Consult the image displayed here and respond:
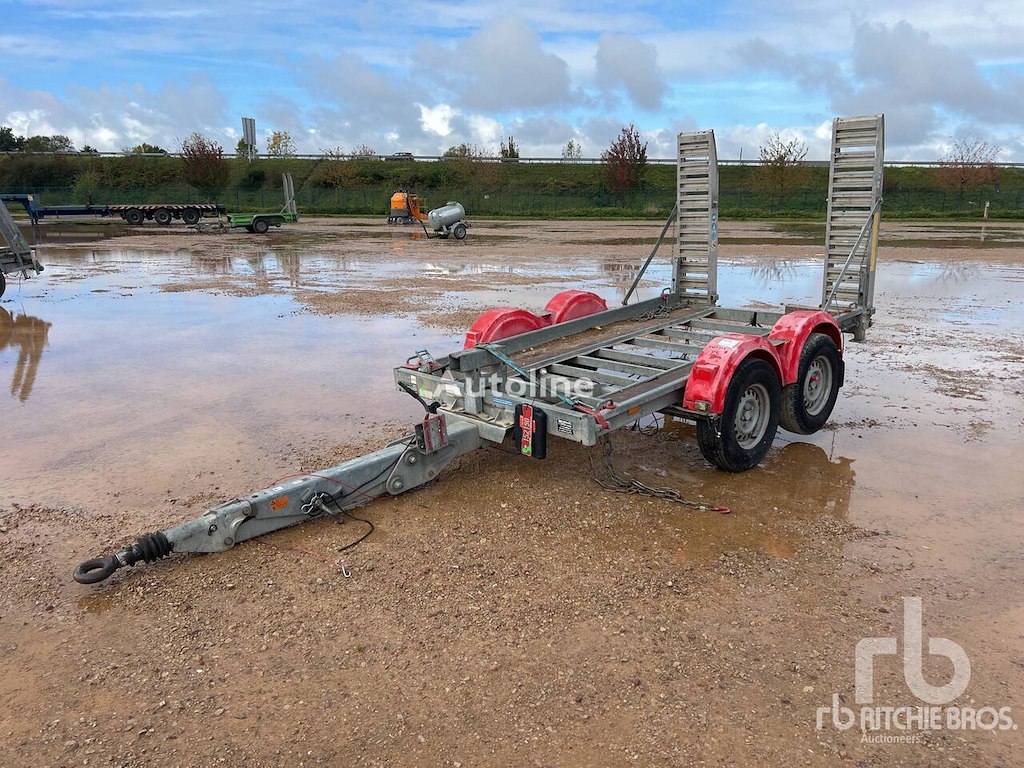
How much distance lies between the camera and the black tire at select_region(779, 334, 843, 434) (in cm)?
603

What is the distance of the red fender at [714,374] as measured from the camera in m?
5.02

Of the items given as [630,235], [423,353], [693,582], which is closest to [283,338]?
[423,353]

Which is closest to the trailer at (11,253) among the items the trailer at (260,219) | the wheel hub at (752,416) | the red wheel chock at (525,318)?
the red wheel chock at (525,318)

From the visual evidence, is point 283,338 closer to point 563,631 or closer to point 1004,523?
point 563,631

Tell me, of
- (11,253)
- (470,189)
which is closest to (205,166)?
(470,189)

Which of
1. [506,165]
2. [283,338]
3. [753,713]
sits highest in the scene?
[506,165]

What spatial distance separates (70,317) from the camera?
40.7 feet

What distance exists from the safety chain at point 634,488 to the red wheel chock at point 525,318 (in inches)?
61.7

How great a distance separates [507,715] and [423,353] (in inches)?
110

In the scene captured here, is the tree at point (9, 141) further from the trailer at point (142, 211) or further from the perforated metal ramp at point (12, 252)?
the perforated metal ramp at point (12, 252)

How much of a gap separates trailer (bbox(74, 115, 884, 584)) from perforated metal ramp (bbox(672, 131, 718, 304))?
0.6 inches

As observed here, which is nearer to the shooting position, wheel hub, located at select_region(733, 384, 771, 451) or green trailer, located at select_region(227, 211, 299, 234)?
wheel hub, located at select_region(733, 384, 771, 451)

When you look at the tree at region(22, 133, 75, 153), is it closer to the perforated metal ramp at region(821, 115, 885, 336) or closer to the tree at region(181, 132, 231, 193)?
the tree at region(181, 132, 231, 193)

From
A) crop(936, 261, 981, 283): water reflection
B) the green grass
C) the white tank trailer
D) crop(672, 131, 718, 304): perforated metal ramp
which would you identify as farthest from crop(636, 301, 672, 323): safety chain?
the green grass
